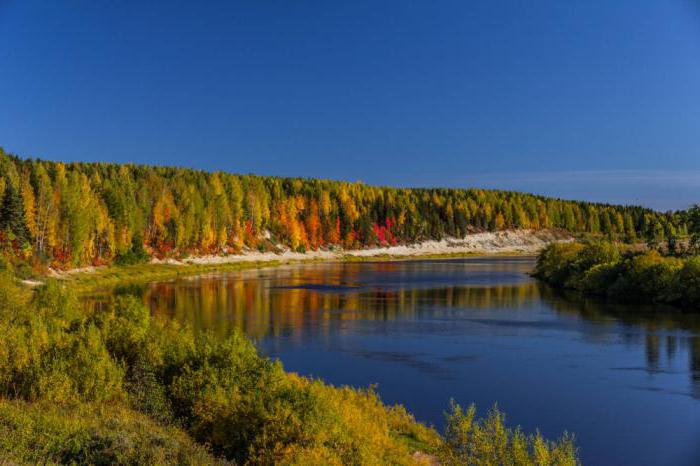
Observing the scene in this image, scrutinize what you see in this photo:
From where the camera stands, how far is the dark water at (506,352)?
75.7 ft

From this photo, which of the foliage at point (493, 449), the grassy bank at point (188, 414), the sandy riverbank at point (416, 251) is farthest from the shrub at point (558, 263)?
the foliage at point (493, 449)

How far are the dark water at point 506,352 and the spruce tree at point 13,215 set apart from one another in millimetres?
16385

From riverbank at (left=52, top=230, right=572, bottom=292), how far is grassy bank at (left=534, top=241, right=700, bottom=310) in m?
52.6

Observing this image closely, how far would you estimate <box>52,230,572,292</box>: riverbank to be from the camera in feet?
247

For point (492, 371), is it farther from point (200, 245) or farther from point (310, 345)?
point (200, 245)

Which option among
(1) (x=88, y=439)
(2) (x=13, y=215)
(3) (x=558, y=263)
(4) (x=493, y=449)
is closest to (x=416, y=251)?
(3) (x=558, y=263)

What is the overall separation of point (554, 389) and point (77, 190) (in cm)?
A: 6929

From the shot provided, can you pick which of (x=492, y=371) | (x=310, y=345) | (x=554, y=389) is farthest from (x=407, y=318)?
(x=554, y=389)

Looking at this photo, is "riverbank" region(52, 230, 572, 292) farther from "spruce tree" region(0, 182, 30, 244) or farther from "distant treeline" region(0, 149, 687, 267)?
"spruce tree" region(0, 182, 30, 244)

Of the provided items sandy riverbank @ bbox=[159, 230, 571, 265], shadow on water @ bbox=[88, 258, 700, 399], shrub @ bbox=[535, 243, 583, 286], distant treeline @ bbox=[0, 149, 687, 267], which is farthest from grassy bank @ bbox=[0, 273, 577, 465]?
sandy riverbank @ bbox=[159, 230, 571, 265]

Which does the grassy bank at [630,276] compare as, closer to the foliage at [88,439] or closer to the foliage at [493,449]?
the foliage at [493,449]

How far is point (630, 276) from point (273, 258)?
82.1m

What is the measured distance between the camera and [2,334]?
20.1 m

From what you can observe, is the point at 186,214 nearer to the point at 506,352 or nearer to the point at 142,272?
the point at 142,272
